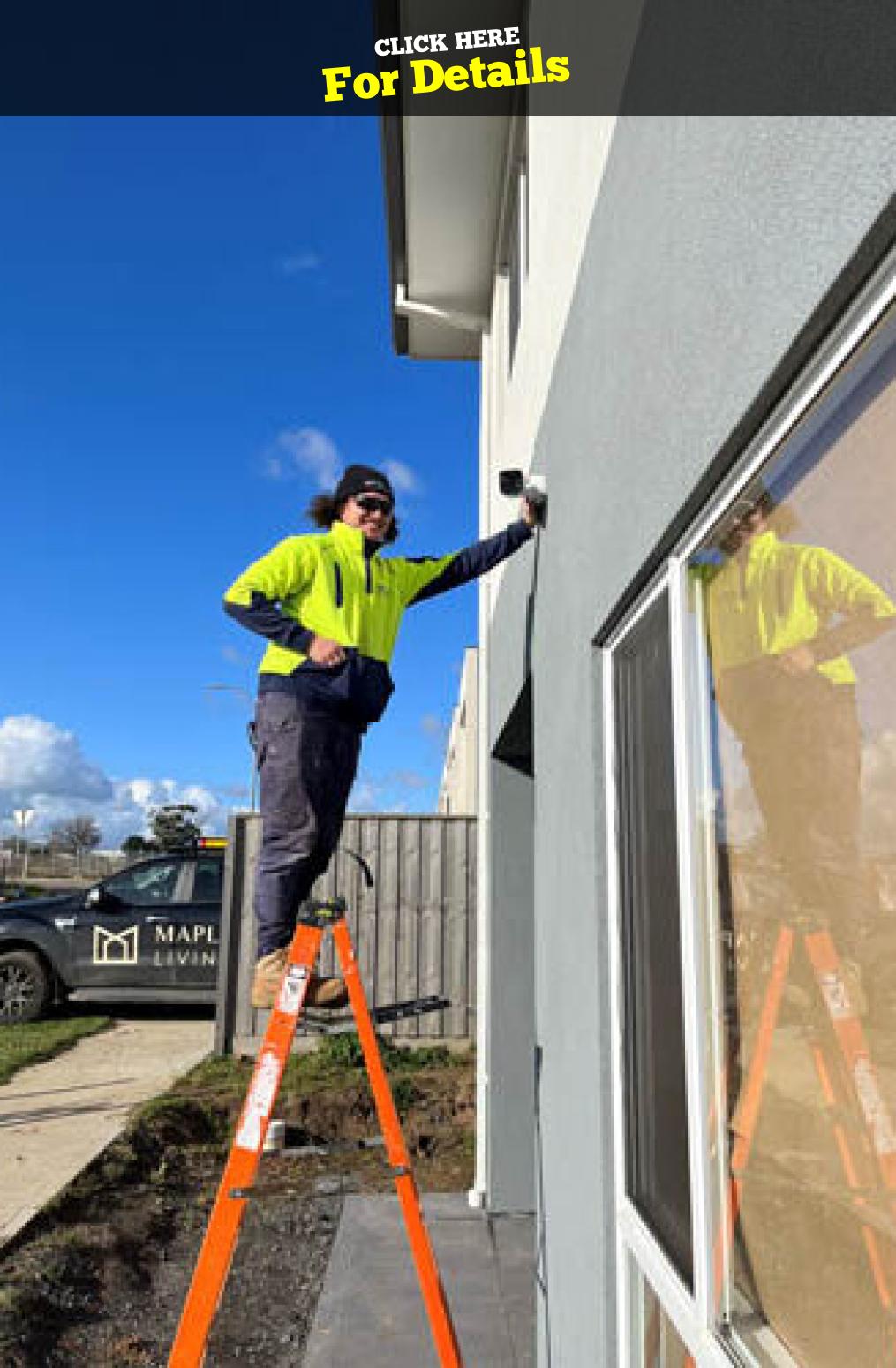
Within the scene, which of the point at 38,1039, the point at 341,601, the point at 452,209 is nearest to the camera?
the point at 341,601

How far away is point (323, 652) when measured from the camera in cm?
311

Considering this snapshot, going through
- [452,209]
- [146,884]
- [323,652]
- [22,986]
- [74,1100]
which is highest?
[452,209]

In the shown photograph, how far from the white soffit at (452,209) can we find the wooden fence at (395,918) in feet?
14.0

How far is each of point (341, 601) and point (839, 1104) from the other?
7.75 feet

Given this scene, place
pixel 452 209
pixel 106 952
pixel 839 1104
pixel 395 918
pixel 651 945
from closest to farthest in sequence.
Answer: pixel 839 1104 < pixel 651 945 < pixel 452 209 < pixel 395 918 < pixel 106 952

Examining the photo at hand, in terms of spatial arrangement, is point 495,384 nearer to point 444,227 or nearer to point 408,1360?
point 444,227

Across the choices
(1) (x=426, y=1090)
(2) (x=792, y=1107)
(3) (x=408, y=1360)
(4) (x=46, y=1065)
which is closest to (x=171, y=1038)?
(4) (x=46, y=1065)

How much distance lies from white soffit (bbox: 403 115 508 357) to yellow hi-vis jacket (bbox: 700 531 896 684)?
14.8ft

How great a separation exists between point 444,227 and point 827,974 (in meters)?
5.78

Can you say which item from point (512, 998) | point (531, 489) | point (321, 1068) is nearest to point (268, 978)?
point (531, 489)

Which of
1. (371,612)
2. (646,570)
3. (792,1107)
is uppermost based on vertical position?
(371,612)

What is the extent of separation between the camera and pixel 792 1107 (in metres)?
1.45

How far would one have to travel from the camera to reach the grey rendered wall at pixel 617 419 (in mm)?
1235

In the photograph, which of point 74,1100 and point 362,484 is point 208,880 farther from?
point 362,484
